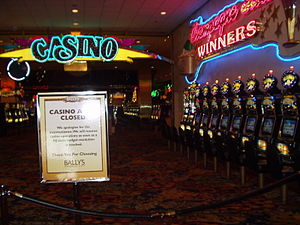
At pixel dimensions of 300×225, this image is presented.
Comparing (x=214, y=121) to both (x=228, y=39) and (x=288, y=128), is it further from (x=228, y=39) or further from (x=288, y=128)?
(x=288, y=128)

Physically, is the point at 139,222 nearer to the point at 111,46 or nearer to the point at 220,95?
the point at 220,95

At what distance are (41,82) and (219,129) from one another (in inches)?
740

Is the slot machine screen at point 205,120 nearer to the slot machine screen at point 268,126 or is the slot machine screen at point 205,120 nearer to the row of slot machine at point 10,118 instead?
the slot machine screen at point 268,126

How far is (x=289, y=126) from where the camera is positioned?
486 centimetres

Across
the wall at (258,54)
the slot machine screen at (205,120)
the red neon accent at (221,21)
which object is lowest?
the slot machine screen at (205,120)

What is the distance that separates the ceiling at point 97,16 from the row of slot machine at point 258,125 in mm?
2818

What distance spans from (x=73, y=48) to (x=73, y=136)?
579 cm

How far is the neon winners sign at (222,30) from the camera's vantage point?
20.0ft

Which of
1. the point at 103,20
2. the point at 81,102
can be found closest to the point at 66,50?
the point at 103,20

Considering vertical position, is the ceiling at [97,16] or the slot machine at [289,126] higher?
the ceiling at [97,16]

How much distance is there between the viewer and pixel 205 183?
521cm

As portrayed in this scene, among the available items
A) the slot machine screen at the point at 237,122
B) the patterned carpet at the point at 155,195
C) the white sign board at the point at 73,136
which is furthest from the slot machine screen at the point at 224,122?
the white sign board at the point at 73,136

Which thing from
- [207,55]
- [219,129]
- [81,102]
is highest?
[207,55]

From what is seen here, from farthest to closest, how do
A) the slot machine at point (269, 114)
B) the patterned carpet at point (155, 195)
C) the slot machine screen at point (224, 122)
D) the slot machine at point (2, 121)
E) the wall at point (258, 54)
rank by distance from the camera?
the slot machine at point (2, 121), the slot machine screen at point (224, 122), the wall at point (258, 54), the slot machine at point (269, 114), the patterned carpet at point (155, 195)
